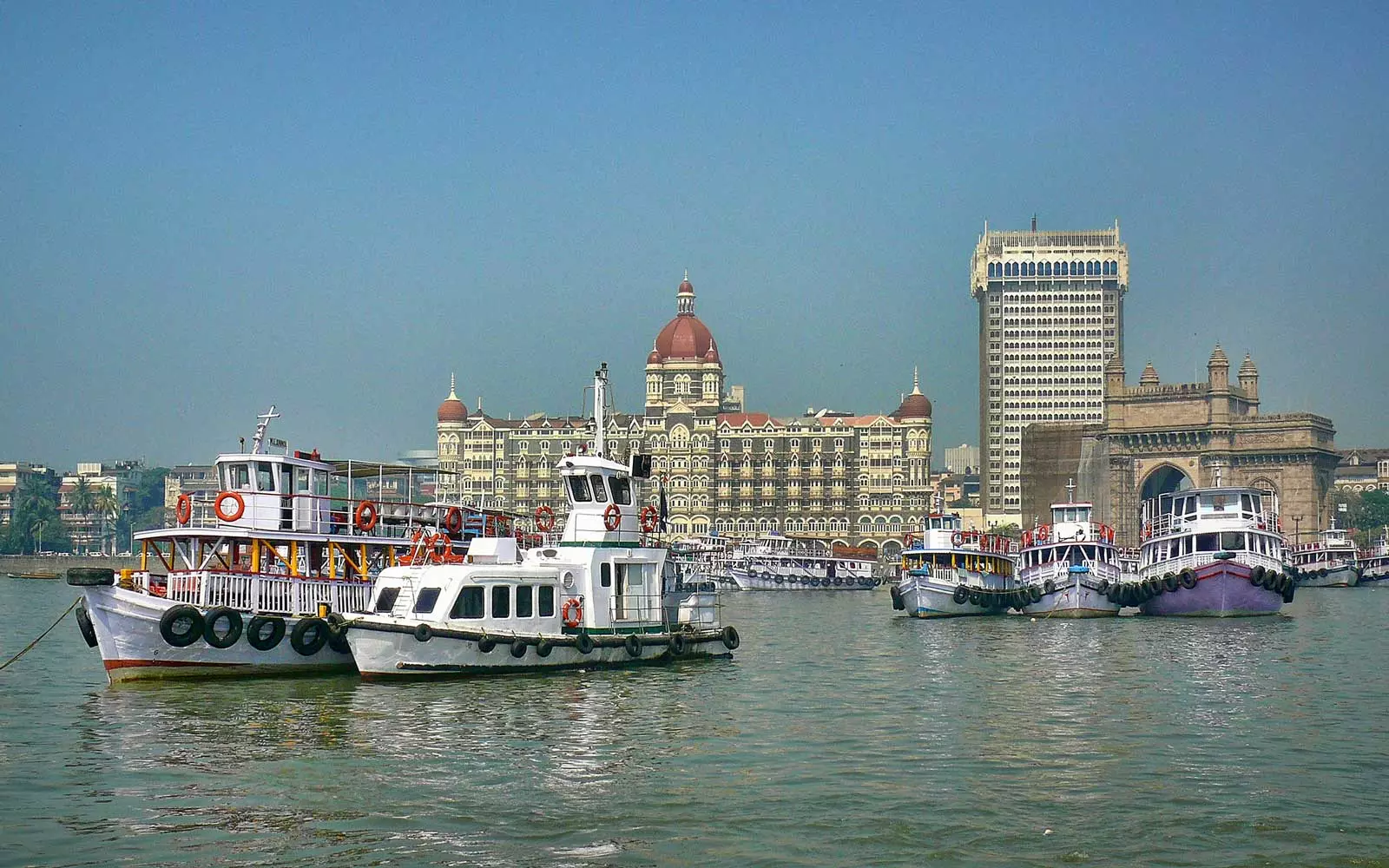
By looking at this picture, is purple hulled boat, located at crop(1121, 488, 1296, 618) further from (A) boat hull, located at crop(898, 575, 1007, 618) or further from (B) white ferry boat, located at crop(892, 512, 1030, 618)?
(A) boat hull, located at crop(898, 575, 1007, 618)

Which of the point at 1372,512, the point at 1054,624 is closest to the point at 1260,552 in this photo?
the point at 1054,624

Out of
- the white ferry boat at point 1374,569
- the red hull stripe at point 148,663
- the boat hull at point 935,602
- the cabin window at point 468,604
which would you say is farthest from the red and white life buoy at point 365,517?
the white ferry boat at point 1374,569

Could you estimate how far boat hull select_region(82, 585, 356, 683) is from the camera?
3388cm

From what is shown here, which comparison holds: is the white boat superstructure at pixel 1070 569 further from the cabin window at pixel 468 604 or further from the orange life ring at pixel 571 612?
the cabin window at pixel 468 604

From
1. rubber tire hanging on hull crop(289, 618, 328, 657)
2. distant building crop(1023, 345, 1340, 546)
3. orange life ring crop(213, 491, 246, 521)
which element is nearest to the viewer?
rubber tire hanging on hull crop(289, 618, 328, 657)

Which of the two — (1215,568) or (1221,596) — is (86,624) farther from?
(1221,596)

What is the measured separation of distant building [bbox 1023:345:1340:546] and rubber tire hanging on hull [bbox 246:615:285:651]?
424 feet

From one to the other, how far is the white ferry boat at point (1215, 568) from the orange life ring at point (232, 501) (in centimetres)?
4190

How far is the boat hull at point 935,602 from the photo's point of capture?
6925 centimetres

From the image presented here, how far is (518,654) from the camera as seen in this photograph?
3409cm

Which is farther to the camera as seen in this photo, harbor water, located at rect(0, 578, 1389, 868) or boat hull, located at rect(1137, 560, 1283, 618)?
boat hull, located at rect(1137, 560, 1283, 618)

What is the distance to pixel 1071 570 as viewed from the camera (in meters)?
69.1

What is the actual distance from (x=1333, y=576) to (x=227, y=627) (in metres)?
101

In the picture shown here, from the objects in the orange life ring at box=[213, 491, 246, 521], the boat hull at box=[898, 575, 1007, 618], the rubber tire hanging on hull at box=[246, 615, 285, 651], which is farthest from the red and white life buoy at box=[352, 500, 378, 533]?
the boat hull at box=[898, 575, 1007, 618]
